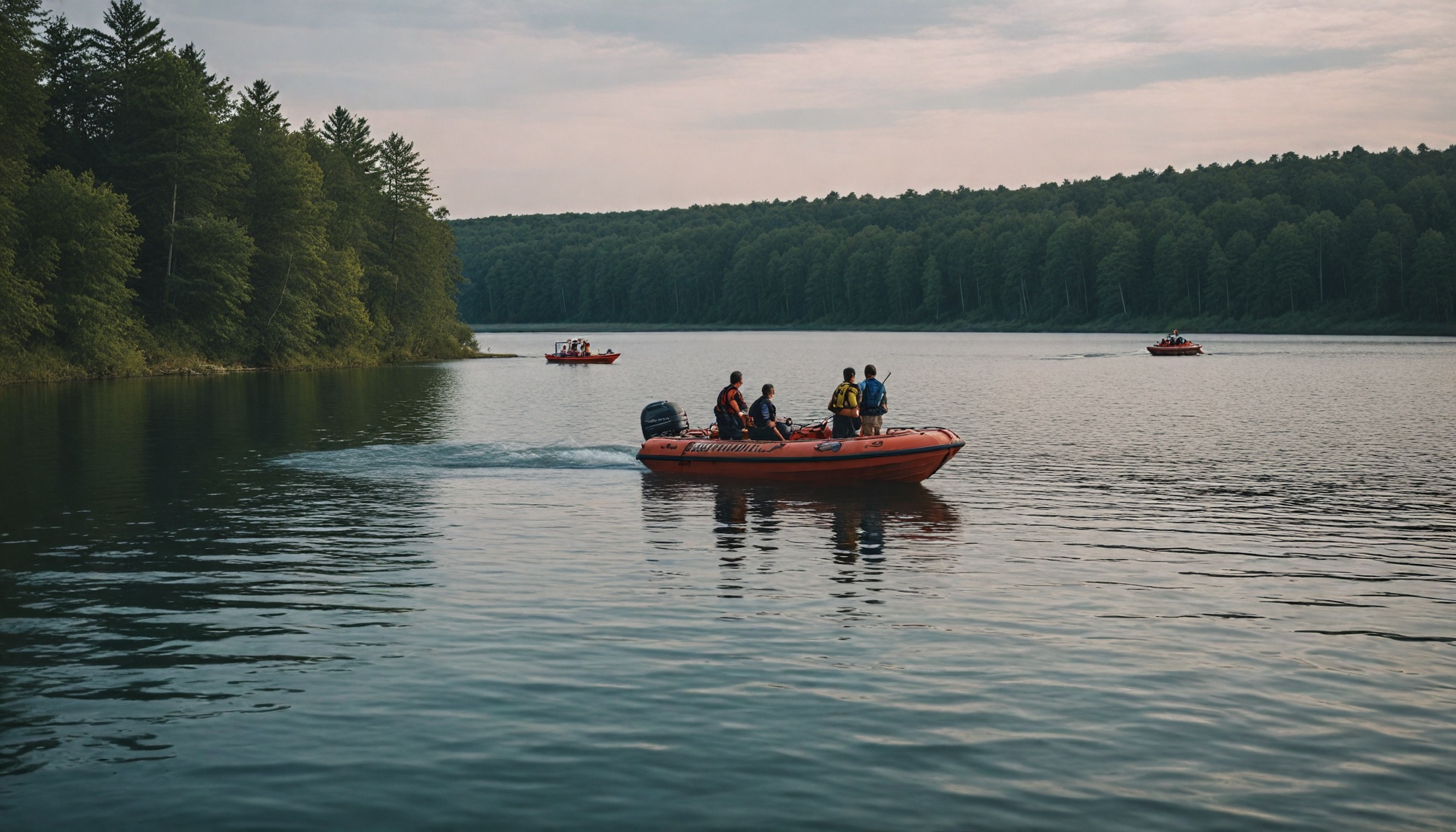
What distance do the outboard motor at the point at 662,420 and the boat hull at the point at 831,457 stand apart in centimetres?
214

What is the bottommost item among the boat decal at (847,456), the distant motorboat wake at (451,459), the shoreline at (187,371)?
the distant motorboat wake at (451,459)

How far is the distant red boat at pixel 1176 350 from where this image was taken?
3323 inches

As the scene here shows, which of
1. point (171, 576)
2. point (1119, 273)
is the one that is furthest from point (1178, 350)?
point (171, 576)

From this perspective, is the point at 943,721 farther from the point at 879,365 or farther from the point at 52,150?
the point at 879,365

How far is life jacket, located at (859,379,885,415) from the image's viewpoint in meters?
24.9

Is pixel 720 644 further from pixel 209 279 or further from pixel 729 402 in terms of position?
pixel 209 279

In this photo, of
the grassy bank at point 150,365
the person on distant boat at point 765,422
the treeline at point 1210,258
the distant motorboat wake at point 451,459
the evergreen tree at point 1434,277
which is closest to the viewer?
the person on distant boat at point 765,422

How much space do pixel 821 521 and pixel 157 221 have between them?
55.7 metres

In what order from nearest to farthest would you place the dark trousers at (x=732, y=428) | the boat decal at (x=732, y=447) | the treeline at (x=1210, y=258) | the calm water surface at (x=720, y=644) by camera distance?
1. the calm water surface at (x=720, y=644)
2. the boat decal at (x=732, y=447)
3. the dark trousers at (x=732, y=428)
4. the treeline at (x=1210, y=258)

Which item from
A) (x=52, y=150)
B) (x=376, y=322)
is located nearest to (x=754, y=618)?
(x=52, y=150)

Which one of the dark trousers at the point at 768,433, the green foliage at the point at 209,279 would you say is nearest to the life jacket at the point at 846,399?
the dark trousers at the point at 768,433

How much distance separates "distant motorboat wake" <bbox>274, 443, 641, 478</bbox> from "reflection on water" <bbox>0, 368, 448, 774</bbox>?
3.77ft

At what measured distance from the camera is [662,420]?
27344 mm

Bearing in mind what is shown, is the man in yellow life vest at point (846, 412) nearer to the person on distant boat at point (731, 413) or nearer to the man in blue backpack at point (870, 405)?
the man in blue backpack at point (870, 405)
